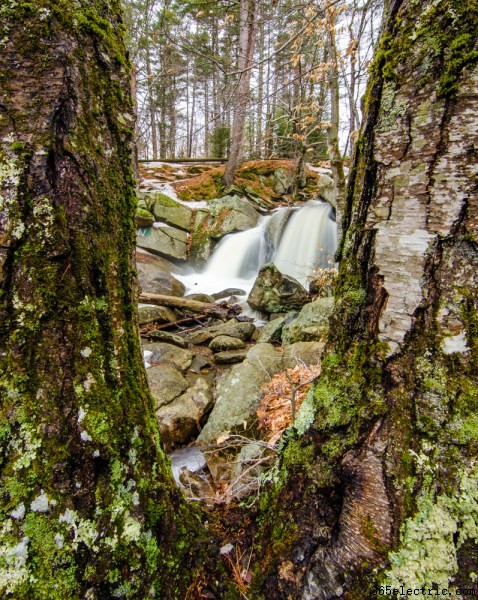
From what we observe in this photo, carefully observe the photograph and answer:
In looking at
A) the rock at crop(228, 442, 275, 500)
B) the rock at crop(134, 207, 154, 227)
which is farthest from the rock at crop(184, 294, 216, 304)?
the rock at crop(228, 442, 275, 500)

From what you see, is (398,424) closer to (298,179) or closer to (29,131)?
(29,131)

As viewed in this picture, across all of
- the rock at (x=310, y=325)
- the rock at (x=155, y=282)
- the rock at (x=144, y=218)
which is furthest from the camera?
the rock at (x=144, y=218)

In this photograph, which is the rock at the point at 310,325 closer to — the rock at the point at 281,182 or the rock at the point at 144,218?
the rock at the point at 144,218

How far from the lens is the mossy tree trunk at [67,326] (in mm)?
877

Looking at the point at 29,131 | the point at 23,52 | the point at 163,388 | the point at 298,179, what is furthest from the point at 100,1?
the point at 298,179

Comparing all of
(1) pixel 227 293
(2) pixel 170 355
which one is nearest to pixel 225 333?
(2) pixel 170 355

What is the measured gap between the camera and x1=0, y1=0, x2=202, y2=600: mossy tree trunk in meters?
0.88

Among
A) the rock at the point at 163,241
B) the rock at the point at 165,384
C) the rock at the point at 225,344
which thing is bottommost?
the rock at the point at 225,344

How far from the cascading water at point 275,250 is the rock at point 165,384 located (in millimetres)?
5508

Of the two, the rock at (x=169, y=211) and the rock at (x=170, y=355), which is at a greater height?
the rock at (x=169, y=211)

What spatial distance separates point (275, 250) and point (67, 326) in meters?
10.8

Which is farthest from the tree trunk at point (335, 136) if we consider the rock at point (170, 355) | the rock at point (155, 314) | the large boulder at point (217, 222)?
the large boulder at point (217, 222)

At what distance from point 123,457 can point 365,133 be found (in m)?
1.40

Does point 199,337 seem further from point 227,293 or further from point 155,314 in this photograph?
point 227,293
